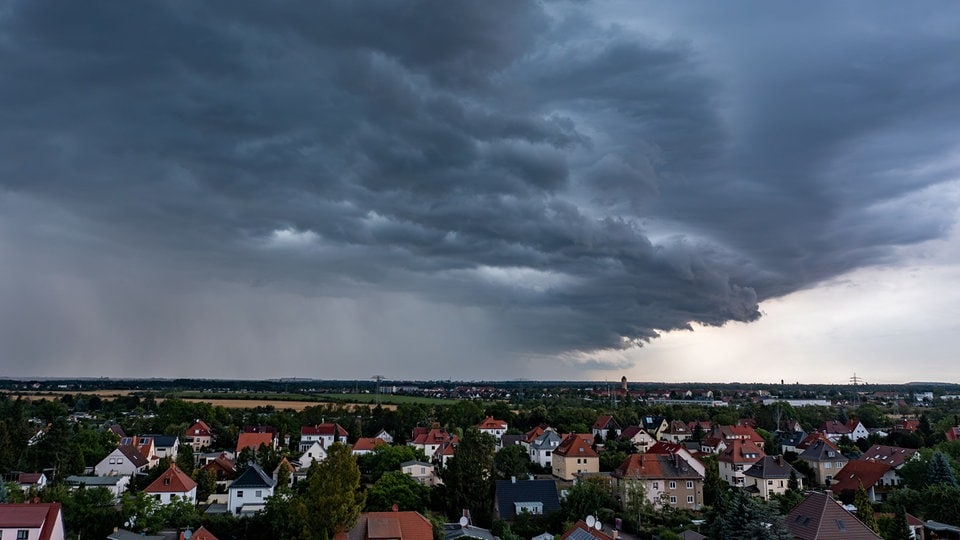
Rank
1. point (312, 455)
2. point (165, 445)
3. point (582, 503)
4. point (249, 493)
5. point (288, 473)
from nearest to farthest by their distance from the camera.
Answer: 1. point (582, 503)
2. point (249, 493)
3. point (288, 473)
4. point (312, 455)
5. point (165, 445)

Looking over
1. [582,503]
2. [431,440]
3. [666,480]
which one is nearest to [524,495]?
[582,503]

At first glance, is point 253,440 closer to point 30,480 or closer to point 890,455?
point 30,480

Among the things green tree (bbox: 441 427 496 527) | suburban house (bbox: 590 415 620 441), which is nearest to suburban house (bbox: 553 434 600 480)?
green tree (bbox: 441 427 496 527)

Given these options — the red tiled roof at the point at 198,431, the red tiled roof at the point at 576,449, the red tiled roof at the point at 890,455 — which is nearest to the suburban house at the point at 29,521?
the red tiled roof at the point at 576,449

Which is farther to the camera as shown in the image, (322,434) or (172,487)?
(322,434)

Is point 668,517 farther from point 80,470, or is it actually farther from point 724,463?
point 80,470
